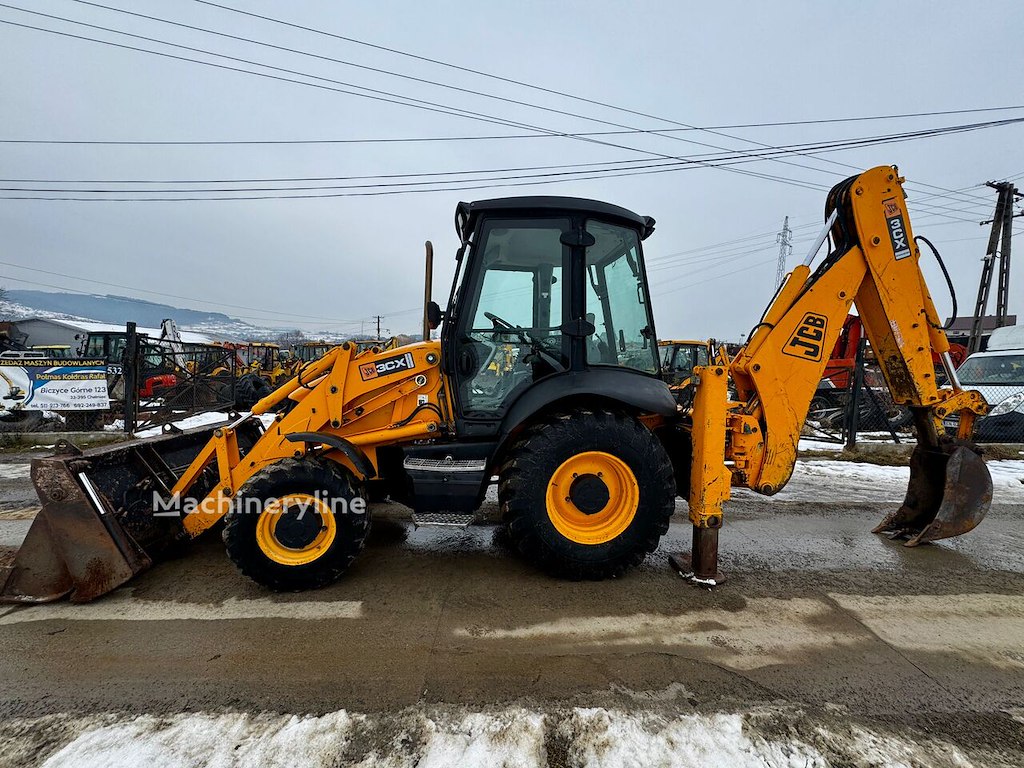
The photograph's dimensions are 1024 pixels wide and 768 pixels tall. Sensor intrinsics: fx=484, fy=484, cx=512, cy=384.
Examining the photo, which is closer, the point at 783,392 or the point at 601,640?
the point at 601,640

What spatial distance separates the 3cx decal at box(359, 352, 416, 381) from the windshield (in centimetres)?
1056

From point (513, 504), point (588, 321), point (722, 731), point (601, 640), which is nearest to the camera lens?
point (722, 731)

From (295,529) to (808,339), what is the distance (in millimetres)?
3508

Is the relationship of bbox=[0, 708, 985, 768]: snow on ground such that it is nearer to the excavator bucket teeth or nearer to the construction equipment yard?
the construction equipment yard

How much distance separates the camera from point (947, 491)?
3576mm

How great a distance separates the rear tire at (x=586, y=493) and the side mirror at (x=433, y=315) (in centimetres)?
91

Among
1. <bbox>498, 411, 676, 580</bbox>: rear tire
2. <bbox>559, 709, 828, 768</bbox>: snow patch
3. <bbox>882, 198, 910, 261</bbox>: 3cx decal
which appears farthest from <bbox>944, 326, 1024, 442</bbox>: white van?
<bbox>559, 709, 828, 768</bbox>: snow patch

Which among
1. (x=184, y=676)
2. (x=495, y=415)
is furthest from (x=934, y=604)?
(x=184, y=676)

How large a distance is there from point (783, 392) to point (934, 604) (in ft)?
4.97

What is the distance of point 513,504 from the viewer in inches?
115

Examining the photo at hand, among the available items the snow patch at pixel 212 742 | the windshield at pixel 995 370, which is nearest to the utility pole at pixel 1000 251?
the windshield at pixel 995 370

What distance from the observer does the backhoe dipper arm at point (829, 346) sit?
3.16 meters

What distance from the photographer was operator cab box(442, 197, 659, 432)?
3.11m

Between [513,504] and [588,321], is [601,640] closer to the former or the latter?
[513,504]
